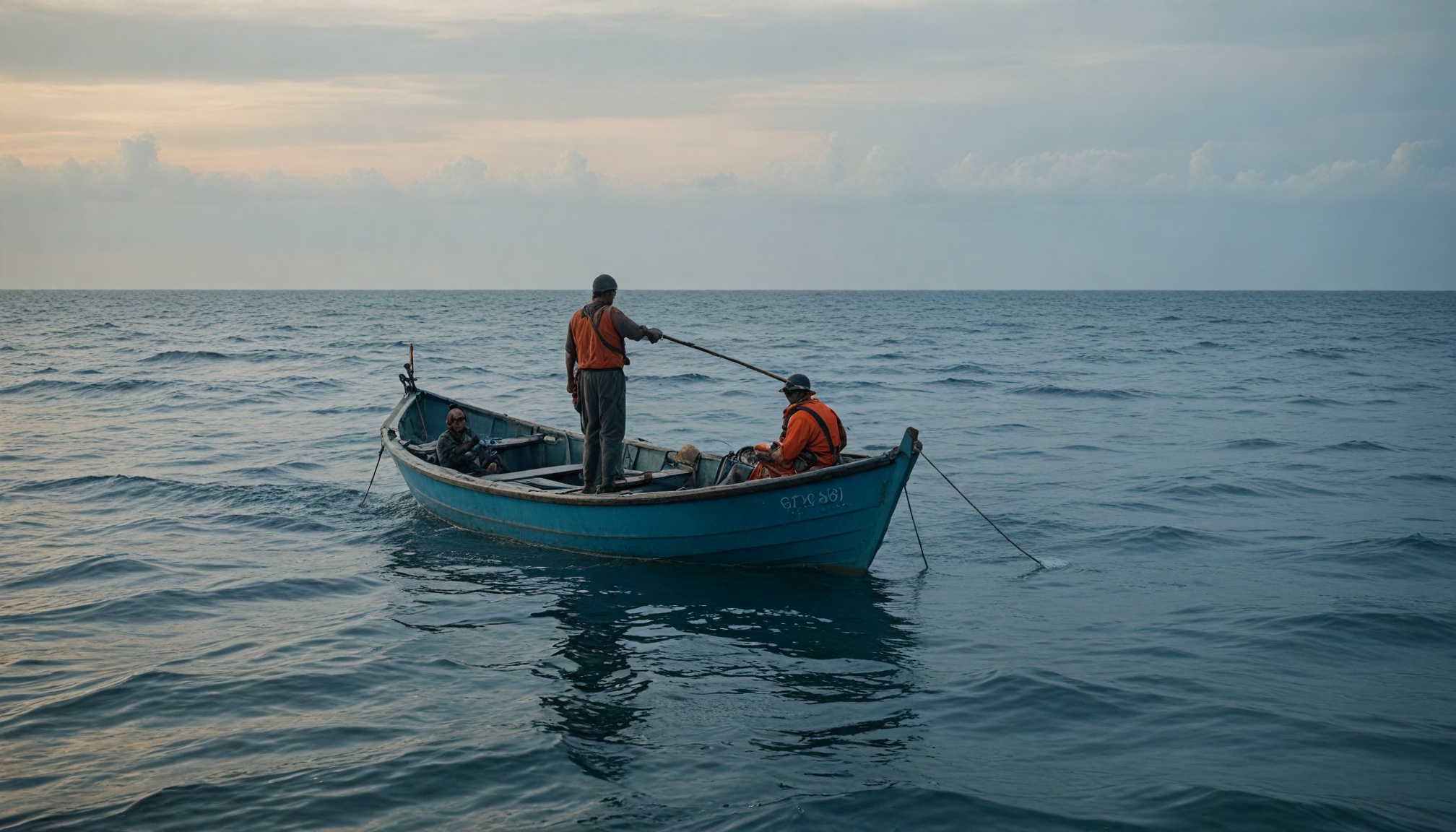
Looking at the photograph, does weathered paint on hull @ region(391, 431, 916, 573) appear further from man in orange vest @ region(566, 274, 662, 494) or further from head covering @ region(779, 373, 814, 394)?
head covering @ region(779, 373, 814, 394)

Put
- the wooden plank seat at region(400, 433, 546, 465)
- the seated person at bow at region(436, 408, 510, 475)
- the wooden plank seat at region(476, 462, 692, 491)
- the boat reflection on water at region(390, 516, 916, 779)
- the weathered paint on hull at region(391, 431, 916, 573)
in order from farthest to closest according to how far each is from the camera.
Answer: the wooden plank seat at region(400, 433, 546, 465)
the seated person at bow at region(436, 408, 510, 475)
the wooden plank seat at region(476, 462, 692, 491)
the weathered paint on hull at region(391, 431, 916, 573)
the boat reflection on water at region(390, 516, 916, 779)

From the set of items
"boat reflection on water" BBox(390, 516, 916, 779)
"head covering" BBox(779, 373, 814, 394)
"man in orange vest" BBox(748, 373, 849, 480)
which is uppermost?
"head covering" BBox(779, 373, 814, 394)

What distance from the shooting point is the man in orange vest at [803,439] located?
9742 mm

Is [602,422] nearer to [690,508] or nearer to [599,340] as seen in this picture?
[599,340]

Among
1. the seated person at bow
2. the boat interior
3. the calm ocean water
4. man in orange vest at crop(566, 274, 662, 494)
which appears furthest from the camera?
the seated person at bow

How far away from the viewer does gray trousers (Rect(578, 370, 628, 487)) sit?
10.4 metres

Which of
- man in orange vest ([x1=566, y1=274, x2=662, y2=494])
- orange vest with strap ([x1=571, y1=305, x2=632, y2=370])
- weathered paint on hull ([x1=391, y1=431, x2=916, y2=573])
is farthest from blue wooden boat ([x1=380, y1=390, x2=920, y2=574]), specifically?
orange vest with strap ([x1=571, y1=305, x2=632, y2=370])

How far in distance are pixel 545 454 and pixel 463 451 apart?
1415 mm

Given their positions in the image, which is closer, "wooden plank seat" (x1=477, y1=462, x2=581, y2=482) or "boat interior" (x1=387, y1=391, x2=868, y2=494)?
"boat interior" (x1=387, y1=391, x2=868, y2=494)

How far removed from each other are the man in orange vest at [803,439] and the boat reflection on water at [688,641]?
43.3 inches

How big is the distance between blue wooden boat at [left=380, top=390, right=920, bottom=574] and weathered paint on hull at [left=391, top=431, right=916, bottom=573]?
0.04 ft

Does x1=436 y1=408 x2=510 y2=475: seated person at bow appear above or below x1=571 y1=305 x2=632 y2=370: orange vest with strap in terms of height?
below

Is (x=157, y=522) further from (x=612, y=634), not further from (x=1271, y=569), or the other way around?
(x=1271, y=569)

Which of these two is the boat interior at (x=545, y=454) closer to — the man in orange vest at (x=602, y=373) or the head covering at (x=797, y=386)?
the man in orange vest at (x=602, y=373)
